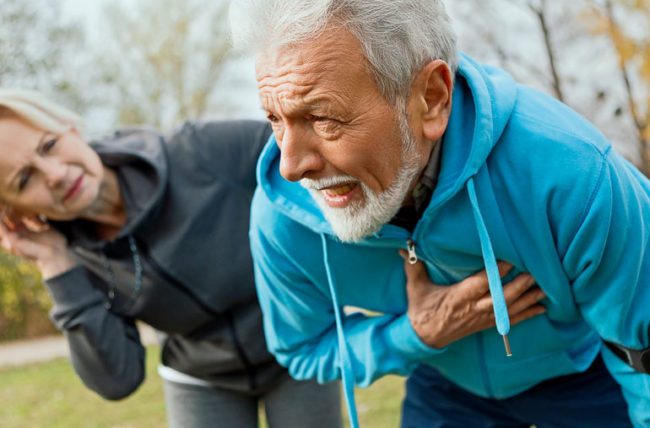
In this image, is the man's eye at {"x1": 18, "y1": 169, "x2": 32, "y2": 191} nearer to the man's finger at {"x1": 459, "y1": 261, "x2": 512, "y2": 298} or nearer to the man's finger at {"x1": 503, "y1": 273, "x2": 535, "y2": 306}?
the man's finger at {"x1": 459, "y1": 261, "x2": 512, "y2": 298}

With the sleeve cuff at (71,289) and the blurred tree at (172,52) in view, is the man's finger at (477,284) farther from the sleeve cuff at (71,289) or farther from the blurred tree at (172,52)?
the blurred tree at (172,52)

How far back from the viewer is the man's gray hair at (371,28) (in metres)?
1.58

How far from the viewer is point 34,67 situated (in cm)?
1388

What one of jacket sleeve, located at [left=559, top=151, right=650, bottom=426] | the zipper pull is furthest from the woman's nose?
jacket sleeve, located at [left=559, top=151, right=650, bottom=426]

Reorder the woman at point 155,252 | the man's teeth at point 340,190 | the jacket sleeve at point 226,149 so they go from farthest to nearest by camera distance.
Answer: the jacket sleeve at point 226,149, the woman at point 155,252, the man's teeth at point 340,190

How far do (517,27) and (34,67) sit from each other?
384 inches

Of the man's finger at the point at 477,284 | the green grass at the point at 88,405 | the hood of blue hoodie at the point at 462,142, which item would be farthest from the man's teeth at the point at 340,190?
the green grass at the point at 88,405

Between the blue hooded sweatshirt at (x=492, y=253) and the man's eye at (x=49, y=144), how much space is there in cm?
104

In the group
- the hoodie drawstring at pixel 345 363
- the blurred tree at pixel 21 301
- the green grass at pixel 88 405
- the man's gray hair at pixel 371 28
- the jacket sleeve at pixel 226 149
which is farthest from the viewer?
the blurred tree at pixel 21 301

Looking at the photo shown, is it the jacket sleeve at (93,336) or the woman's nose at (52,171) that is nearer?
the woman's nose at (52,171)

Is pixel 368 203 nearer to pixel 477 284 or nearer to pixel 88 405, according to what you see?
pixel 477 284

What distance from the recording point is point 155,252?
278cm

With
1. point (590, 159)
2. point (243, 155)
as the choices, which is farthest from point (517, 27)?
point (590, 159)

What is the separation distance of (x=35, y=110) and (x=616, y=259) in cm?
220
